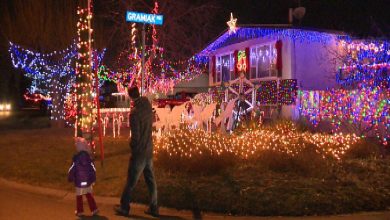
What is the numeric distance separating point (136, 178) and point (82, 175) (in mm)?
885

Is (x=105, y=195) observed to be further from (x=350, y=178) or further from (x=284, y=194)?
Result: (x=350, y=178)

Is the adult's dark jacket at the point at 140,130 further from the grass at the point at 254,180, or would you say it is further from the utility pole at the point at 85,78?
the utility pole at the point at 85,78

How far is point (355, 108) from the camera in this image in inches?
593

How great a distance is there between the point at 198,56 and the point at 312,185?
2192 centimetres

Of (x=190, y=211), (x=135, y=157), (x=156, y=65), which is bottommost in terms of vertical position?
(x=190, y=211)

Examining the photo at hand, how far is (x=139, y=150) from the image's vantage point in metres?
7.33

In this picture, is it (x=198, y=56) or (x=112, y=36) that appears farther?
(x=198, y=56)

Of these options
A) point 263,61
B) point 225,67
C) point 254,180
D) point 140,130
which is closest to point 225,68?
point 225,67

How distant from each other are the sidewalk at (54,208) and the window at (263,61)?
15033mm

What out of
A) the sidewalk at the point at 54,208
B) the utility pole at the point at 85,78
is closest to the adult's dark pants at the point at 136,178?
the sidewalk at the point at 54,208

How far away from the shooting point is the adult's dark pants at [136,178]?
289 inches

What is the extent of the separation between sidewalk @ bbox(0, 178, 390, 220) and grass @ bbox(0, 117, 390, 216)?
22 centimetres

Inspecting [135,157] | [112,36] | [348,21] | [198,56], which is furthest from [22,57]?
[135,157]

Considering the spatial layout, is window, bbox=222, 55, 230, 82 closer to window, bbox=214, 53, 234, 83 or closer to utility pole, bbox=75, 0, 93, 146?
window, bbox=214, 53, 234, 83
